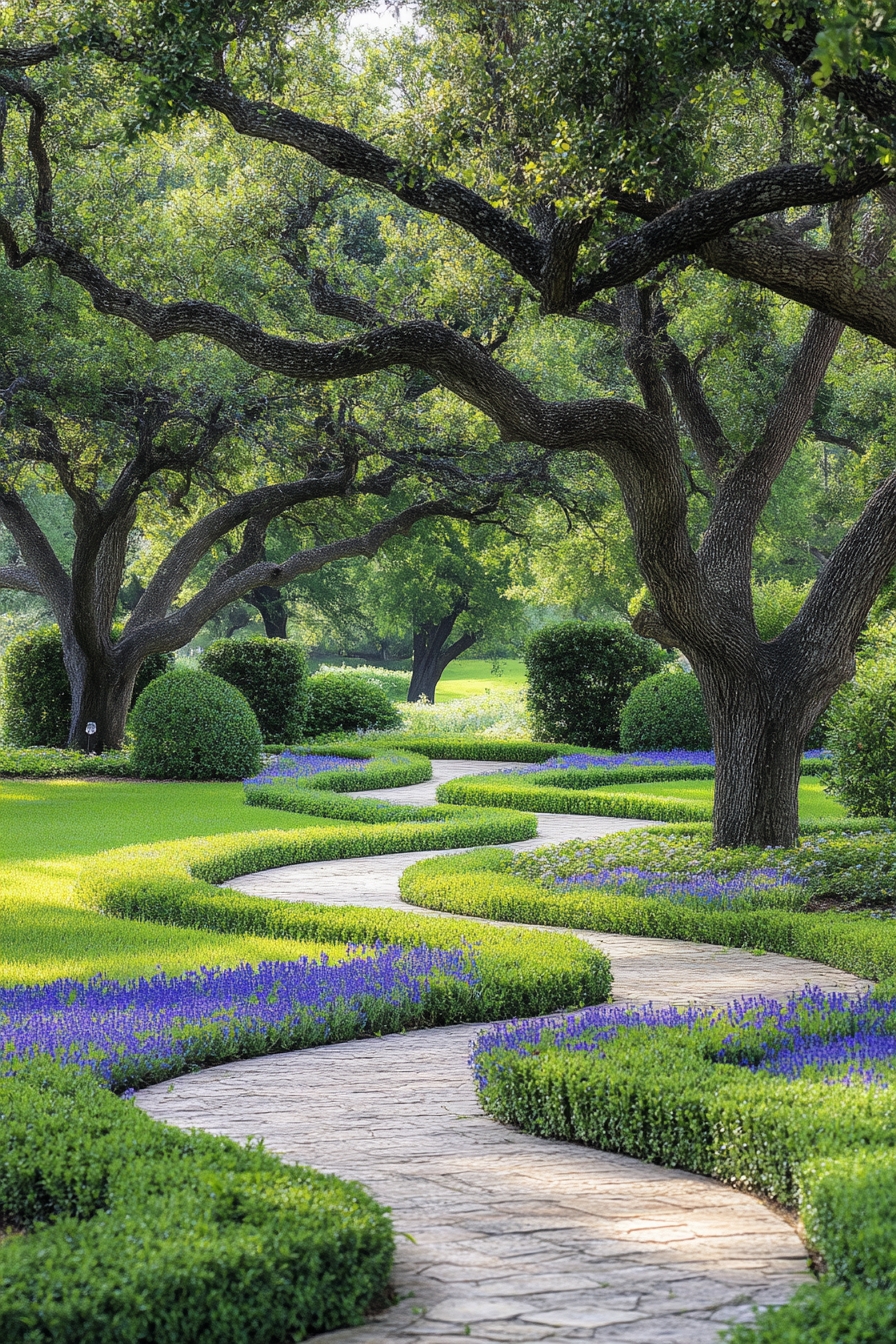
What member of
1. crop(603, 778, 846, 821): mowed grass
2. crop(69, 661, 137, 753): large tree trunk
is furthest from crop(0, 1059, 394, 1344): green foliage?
crop(69, 661, 137, 753): large tree trunk

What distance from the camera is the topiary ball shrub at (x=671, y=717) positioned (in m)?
21.2

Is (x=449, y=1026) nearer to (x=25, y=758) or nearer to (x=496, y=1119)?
(x=496, y=1119)

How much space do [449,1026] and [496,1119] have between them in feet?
4.90

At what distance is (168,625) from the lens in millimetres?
19672

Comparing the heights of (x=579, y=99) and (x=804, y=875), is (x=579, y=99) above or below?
above

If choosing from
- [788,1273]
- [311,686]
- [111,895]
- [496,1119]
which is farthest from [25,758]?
[788,1273]

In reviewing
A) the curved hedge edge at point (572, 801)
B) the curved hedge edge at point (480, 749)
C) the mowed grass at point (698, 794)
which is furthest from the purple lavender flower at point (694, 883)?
the curved hedge edge at point (480, 749)

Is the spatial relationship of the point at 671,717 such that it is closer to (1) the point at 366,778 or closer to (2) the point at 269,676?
(1) the point at 366,778

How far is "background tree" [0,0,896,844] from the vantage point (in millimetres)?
6664

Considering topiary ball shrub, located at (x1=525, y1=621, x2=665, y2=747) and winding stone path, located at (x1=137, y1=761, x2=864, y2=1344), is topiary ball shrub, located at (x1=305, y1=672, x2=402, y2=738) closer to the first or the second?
topiary ball shrub, located at (x1=525, y1=621, x2=665, y2=747)

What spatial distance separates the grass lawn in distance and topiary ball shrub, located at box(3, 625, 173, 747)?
33131 millimetres

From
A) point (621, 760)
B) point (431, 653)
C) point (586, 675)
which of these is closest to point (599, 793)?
point (621, 760)

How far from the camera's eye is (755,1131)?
3.50 meters

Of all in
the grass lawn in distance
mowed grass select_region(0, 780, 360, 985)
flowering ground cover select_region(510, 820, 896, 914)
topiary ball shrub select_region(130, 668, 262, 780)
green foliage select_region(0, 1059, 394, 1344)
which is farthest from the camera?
the grass lawn in distance
